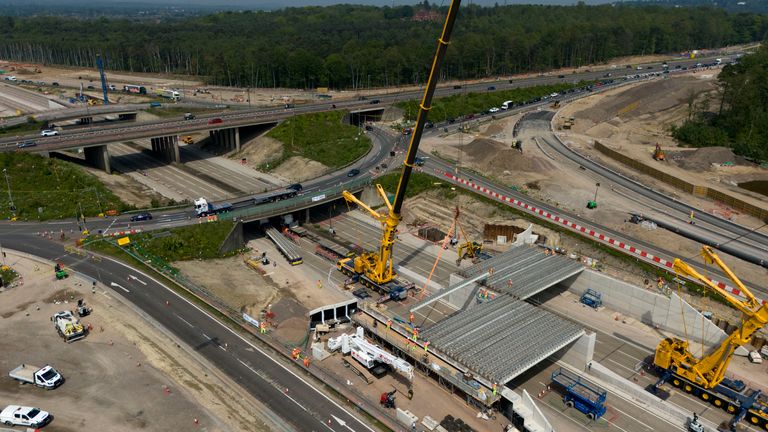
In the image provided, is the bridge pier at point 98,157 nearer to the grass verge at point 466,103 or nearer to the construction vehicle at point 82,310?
the construction vehicle at point 82,310

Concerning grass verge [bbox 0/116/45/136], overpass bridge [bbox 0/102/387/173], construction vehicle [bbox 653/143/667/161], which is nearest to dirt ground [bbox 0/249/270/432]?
overpass bridge [bbox 0/102/387/173]

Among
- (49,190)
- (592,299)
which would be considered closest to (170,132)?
(49,190)

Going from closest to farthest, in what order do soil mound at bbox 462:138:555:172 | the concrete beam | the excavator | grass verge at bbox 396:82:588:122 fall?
the concrete beam
the excavator
soil mound at bbox 462:138:555:172
grass verge at bbox 396:82:588:122

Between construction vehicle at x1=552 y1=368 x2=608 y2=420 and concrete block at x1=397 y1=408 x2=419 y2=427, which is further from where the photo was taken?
construction vehicle at x1=552 y1=368 x2=608 y2=420

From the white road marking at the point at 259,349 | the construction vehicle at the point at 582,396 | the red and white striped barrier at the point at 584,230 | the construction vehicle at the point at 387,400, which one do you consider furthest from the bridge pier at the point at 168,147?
the construction vehicle at the point at 582,396

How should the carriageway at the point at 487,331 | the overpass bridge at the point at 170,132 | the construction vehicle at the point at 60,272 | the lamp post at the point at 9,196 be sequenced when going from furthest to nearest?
the overpass bridge at the point at 170,132 → the lamp post at the point at 9,196 → the construction vehicle at the point at 60,272 → the carriageway at the point at 487,331

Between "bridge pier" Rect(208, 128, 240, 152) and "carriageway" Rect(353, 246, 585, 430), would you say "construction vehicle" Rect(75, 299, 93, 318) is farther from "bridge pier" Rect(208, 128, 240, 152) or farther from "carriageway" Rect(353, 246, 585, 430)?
"bridge pier" Rect(208, 128, 240, 152)
